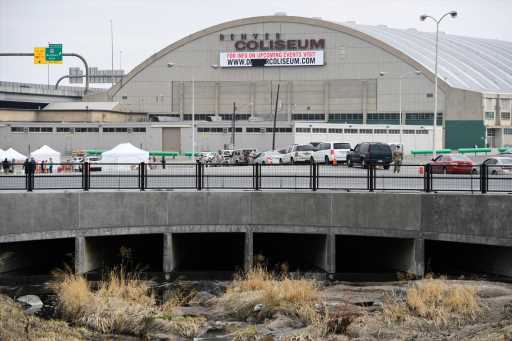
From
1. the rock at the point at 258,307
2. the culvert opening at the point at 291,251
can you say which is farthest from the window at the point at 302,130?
the rock at the point at 258,307

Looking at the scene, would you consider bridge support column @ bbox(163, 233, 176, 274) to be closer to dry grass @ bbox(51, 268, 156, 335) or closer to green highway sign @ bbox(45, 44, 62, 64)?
dry grass @ bbox(51, 268, 156, 335)

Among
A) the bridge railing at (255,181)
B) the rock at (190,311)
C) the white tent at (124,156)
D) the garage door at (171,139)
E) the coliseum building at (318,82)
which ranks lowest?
the rock at (190,311)

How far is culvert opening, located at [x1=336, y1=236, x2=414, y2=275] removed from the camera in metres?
29.6

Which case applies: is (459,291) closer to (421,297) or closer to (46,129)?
(421,297)

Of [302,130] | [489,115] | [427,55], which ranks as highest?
[427,55]

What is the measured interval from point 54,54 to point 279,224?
69.9m

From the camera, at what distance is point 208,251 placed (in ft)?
113

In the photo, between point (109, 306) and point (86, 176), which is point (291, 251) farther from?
point (109, 306)

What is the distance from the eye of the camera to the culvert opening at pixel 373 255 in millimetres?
29612

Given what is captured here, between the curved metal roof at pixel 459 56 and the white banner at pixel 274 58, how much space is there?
611cm

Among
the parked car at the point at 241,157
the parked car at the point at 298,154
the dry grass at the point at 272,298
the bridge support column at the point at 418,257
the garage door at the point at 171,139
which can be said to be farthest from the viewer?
the garage door at the point at 171,139

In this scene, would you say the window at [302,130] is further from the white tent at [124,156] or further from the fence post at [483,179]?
the fence post at [483,179]

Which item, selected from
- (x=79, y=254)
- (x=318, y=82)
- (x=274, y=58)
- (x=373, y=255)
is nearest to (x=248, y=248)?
(x=373, y=255)

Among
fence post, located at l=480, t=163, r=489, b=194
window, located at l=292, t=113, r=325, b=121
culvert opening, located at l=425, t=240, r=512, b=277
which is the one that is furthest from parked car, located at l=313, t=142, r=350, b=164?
window, located at l=292, t=113, r=325, b=121
